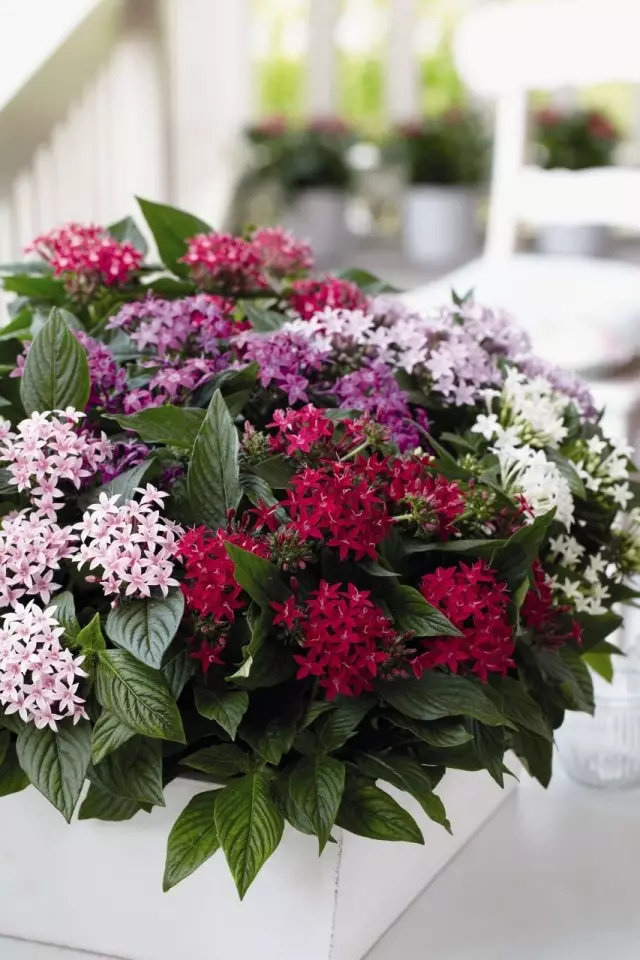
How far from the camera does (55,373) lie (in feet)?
2.29

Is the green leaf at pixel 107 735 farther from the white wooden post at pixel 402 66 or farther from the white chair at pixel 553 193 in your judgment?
the white wooden post at pixel 402 66

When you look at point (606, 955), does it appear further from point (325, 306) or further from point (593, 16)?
point (593, 16)

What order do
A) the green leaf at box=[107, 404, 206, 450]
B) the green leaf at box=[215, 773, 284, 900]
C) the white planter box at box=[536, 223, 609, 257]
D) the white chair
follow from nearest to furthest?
the green leaf at box=[215, 773, 284, 900], the green leaf at box=[107, 404, 206, 450], the white chair, the white planter box at box=[536, 223, 609, 257]

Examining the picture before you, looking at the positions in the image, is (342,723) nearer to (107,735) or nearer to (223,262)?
(107,735)

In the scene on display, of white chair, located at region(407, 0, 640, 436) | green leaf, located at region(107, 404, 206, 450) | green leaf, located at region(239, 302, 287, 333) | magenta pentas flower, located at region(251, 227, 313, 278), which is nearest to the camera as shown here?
green leaf, located at region(107, 404, 206, 450)

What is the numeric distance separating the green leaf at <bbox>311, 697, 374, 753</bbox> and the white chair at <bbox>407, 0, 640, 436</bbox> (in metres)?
1.05

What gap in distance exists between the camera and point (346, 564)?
24.4 inches

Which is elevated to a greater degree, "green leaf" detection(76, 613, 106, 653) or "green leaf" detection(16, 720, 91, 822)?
"green leaf" detection(76, 613, 106, 653)

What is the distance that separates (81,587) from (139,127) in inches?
79.7

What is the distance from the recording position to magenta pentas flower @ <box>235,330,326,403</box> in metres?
0.73

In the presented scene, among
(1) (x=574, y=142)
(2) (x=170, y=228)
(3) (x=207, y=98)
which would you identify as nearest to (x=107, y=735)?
(2) (x=170, y=228)

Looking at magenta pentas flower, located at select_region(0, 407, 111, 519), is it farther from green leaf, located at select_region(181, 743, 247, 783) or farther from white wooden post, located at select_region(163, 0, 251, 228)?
white wooden post, located at select_region(163, 0, 251, 228)

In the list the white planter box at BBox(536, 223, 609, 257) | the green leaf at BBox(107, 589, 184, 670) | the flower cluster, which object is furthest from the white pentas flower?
the white planter box at BBox(536, 223, 609, 257)

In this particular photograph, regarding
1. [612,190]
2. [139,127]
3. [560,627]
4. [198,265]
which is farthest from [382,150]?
[560,627]
